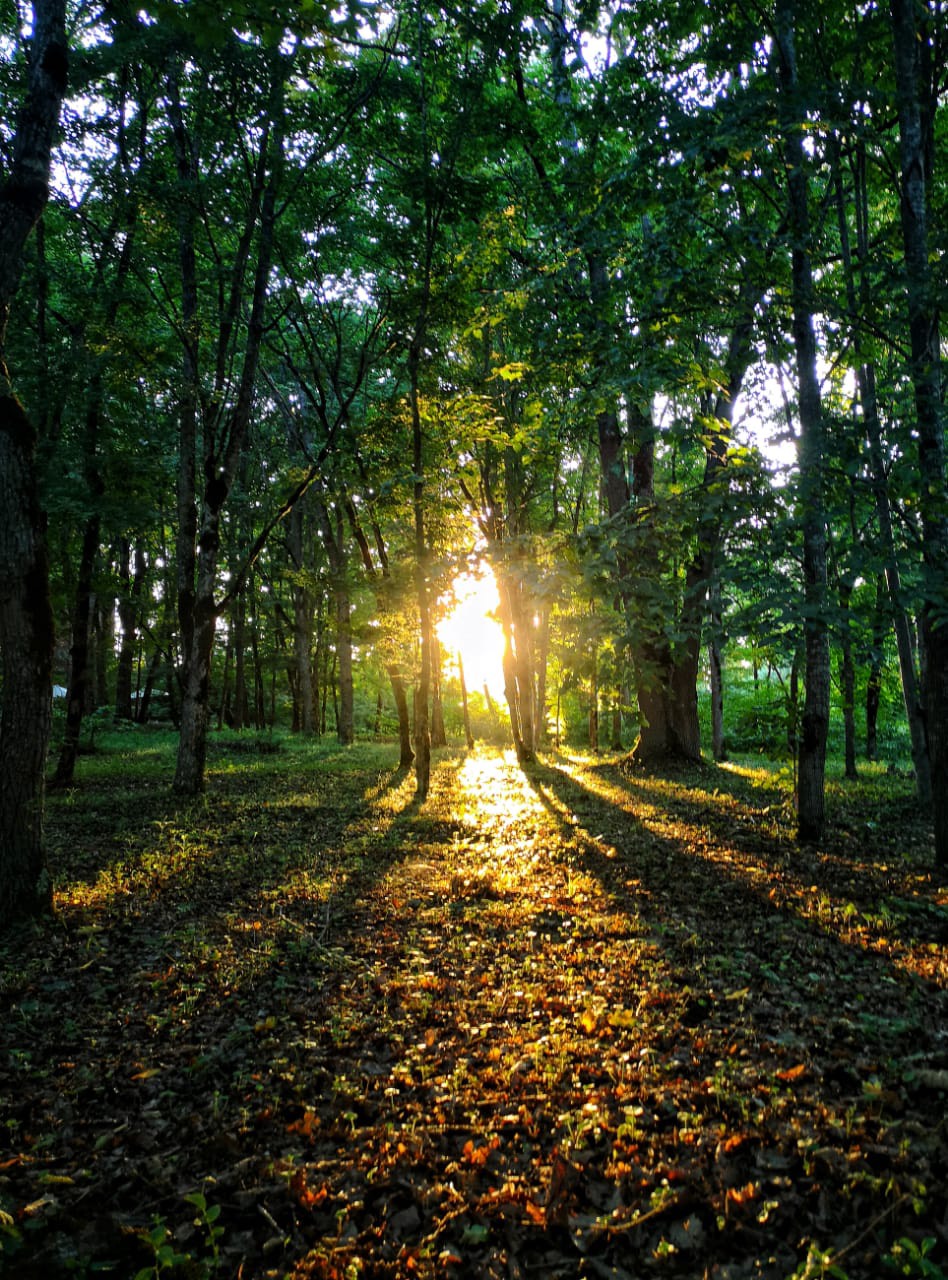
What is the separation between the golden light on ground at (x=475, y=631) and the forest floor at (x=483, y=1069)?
6.59 metres

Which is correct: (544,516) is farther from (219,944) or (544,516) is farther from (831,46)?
(219,944)

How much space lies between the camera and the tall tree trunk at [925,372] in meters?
6.93

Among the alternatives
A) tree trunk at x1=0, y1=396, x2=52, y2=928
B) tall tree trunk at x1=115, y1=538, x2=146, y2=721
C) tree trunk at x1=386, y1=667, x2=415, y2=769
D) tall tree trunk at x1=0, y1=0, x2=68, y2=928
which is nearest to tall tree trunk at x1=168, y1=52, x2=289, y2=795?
tree trunk at x1=386, y1=667, x2=415, y2=769

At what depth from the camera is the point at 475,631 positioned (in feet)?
80.0

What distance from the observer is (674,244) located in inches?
308

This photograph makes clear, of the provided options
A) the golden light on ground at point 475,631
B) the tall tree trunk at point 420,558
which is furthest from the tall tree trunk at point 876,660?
the tall tree trunk at point 420,558

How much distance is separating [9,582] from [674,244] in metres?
7.80

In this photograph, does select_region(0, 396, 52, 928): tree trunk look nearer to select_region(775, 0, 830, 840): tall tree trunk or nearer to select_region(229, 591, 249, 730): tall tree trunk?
select_region(775, 0, 830, 840): tall tree trunk

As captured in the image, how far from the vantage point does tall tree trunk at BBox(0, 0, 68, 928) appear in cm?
609

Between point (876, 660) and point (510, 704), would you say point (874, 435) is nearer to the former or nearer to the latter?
point (876, 660)

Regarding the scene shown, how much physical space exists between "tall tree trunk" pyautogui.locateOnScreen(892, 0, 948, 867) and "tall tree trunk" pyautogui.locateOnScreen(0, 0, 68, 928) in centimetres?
837

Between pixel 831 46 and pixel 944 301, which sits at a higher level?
pixel 831 46

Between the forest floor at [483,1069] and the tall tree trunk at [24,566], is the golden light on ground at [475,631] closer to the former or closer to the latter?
the forest floor at [483,1069]

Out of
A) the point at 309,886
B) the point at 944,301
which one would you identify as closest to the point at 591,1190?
the point at 309,886
